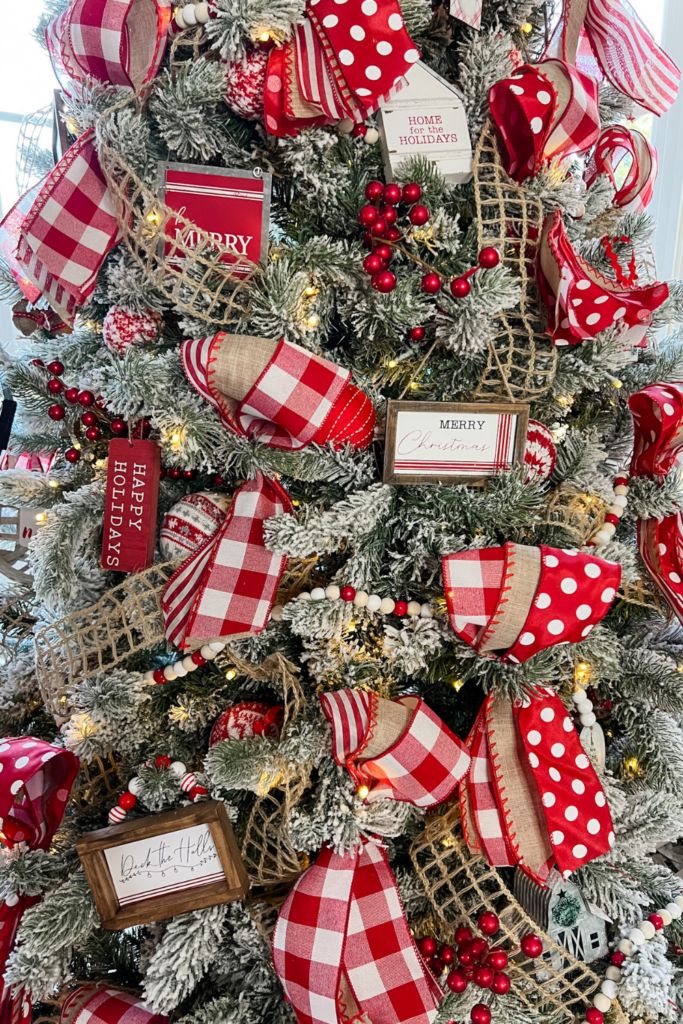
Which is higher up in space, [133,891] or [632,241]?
[632,241]

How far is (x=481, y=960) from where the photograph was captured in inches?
29.2

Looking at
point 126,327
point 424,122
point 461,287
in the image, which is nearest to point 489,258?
point 461,287

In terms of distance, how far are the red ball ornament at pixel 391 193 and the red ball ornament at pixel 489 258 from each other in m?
0.09

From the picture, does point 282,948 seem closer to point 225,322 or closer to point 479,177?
point 225,322

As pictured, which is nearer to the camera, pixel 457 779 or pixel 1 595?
pixel 457 779

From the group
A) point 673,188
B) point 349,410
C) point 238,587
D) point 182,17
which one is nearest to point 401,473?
point 349,410

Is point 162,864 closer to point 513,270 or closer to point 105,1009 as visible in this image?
point 105,1009

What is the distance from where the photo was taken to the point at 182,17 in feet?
2.24

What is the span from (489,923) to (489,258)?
646 millimetres

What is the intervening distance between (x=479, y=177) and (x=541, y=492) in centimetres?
32

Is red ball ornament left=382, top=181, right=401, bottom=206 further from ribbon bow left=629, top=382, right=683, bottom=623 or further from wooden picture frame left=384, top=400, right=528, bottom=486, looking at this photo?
ribbon bow left=629, top=382, right=683, bottom=623

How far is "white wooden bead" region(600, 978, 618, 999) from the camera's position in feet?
2.48

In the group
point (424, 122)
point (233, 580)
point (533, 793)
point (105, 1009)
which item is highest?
A: point (424, 122)

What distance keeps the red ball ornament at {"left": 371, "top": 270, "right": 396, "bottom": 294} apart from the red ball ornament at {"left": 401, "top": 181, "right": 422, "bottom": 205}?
7 centimetres
